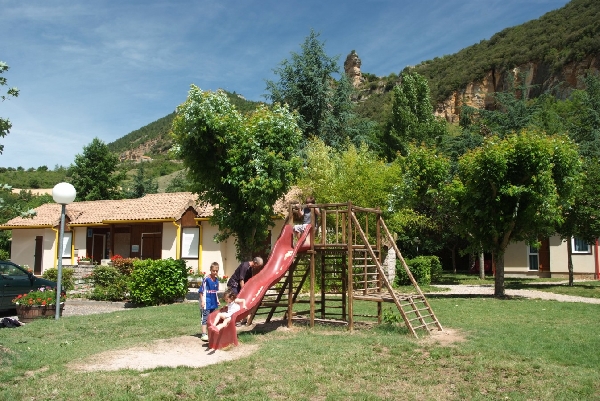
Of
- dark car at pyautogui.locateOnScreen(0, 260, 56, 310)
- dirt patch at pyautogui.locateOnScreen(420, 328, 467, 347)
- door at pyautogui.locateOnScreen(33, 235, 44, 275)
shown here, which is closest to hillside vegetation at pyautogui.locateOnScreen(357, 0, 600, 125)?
door at pyautogui.locateOnScreen(33, 235, 44, 275)

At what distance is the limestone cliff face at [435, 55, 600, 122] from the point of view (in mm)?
60188

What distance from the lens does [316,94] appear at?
30172 millimetres

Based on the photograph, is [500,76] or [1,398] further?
[500,76]

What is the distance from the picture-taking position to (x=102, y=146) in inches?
1767

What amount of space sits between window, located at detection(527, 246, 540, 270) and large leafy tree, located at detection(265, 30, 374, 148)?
11.0 m

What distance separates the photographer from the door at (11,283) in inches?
→ 596

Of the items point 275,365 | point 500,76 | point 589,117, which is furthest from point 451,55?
point 275,365

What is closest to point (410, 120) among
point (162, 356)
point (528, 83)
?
point (528, 83)

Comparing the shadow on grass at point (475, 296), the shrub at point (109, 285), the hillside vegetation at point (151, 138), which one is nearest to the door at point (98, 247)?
the shrub at point (109, 285)

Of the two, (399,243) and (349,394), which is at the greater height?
(399,243)

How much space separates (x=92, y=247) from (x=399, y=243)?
55.6 ft

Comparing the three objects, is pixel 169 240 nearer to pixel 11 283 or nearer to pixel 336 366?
pixel 11 283

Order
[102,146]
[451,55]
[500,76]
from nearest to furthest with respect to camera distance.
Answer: [102,146] < [500,76] < [451,55]

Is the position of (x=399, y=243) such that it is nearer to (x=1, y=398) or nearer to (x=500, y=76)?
(x=1, y=398)
